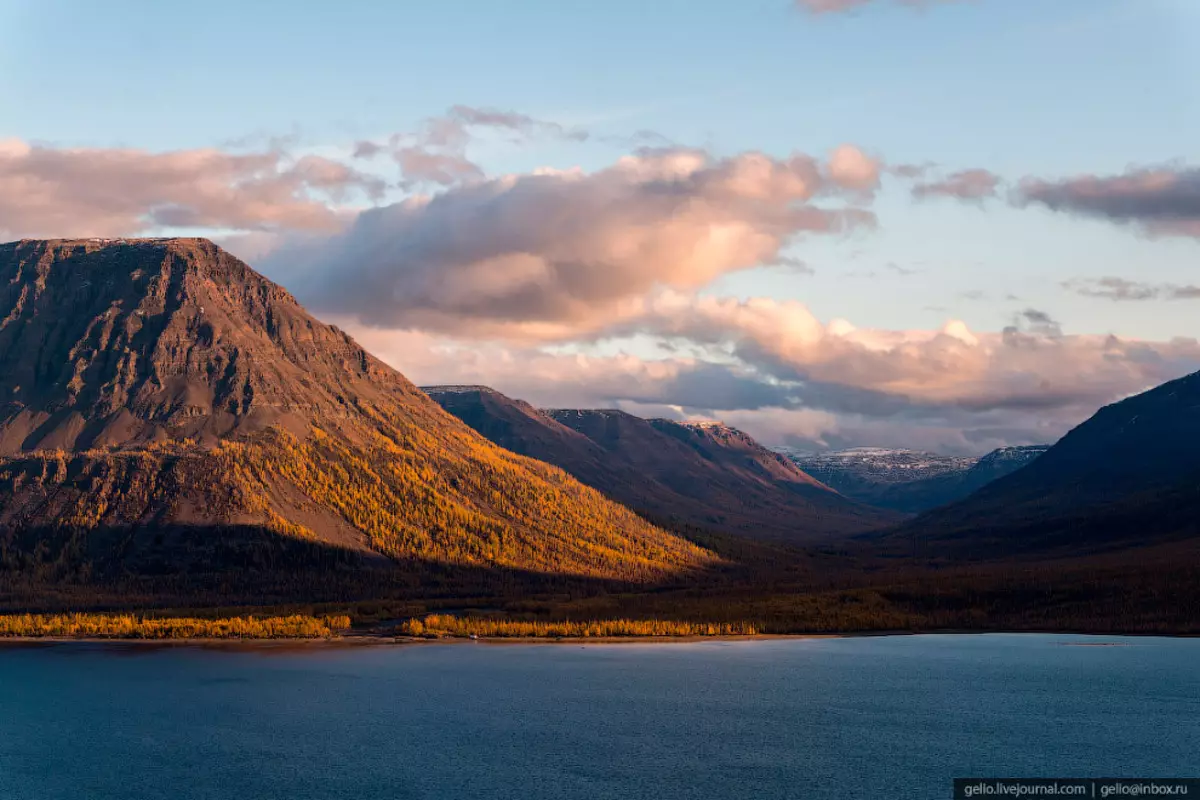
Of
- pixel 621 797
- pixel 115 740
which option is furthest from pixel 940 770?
pixel 115 740

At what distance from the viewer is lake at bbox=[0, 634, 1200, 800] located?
116 meters

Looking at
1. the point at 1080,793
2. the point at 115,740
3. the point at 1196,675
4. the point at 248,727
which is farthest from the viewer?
the point at 1196,675

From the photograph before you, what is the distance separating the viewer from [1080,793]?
108562 mm

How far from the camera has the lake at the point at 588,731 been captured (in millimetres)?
116425

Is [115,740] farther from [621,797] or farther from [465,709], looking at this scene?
[621,797]

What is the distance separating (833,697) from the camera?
543ft

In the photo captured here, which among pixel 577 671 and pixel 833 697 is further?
pixel 577 671

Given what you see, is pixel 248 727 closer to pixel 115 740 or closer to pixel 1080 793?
pixel 115 740

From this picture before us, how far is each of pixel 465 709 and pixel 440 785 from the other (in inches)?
1665

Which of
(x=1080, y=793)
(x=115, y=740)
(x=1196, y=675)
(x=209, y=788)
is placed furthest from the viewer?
(x=1196, y=675)

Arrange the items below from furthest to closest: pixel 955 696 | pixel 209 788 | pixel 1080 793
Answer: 1. pixel 955 696
2. pixel 209 788
3. pixel 1080 793

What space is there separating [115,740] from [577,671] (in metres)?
79.4

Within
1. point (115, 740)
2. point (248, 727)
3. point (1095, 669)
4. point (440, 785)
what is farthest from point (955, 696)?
point (115, 740)

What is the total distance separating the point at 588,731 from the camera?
141375mm
